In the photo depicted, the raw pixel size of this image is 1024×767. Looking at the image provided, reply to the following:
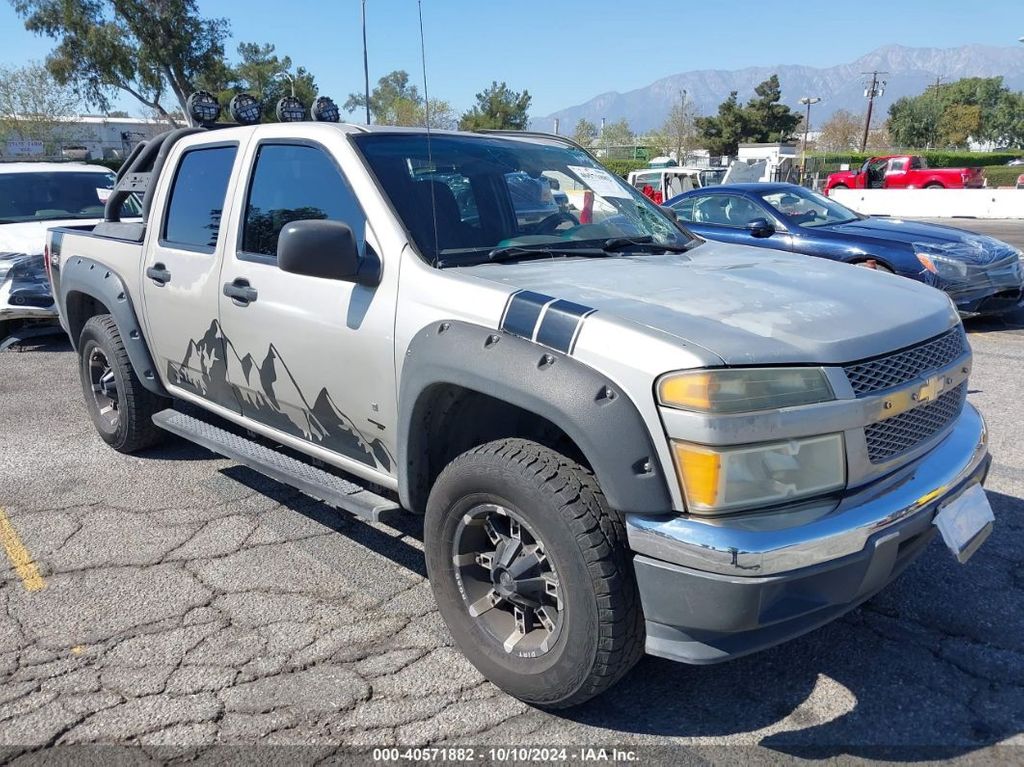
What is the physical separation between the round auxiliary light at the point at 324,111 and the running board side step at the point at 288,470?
1724mm

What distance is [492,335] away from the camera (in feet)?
8.66

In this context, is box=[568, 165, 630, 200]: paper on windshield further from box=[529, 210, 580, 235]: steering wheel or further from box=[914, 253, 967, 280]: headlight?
box=[914, 253, 967, 280]: headlight

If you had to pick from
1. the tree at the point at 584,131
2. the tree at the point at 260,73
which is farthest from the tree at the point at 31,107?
the tree at the point at 584,131

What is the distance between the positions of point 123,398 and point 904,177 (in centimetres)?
3369

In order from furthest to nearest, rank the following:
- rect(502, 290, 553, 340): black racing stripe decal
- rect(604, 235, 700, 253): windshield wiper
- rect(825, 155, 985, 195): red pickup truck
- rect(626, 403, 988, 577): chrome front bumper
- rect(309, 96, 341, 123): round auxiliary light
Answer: rect(825, 155, 985, 195): red pickup truck < rect(309, 96, 341, 123): round auxiliary light < rect(604, 235, 700, 253): windshield wiper < rect(502, 290, 553, 340): black racing stripe decal < rect(626, 403, 988, 577): chrome front bumper

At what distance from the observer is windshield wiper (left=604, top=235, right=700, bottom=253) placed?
139 inches

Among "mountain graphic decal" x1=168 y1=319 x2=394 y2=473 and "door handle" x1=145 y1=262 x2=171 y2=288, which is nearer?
"mountain graphic decal" x1=168 y1=319 x2=394 y2=473

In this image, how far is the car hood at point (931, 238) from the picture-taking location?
7.95m

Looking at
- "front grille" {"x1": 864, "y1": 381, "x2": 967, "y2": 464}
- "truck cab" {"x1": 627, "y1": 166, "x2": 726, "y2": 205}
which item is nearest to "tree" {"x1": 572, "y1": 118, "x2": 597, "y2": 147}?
"truck cab" {"x1": 627, "y1": 166, "x2": 726, "y2": 205}

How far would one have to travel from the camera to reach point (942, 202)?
1025 inches

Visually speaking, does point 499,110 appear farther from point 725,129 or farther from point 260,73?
point 725,129

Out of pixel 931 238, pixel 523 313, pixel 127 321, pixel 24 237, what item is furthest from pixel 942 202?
pixel 523 313

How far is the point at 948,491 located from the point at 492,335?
1.50 meters

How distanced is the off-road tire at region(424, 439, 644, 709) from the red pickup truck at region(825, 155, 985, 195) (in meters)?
33.6
